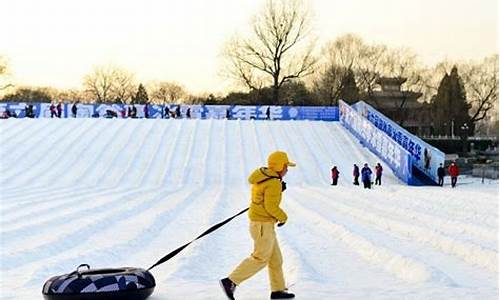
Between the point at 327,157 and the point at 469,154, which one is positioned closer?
the point at 327,157

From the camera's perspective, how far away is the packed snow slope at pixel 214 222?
250 inches

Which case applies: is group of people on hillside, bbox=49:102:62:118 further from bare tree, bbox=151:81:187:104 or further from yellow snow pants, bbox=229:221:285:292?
bare tree, bbox=151:81:187:104

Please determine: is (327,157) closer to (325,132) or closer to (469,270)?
(325,132)

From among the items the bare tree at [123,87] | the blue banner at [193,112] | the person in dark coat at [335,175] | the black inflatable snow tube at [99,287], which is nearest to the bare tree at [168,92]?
the bare tree at [123,87]

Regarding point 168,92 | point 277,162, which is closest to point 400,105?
point 168,92

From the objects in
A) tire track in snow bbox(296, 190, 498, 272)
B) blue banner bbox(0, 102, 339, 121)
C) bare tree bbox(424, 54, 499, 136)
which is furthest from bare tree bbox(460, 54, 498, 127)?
tire track in snow bbox(296, 190, 498, 272)

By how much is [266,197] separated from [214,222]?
647cm

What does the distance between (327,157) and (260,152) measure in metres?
2.85

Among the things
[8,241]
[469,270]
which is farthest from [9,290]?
[469,270]

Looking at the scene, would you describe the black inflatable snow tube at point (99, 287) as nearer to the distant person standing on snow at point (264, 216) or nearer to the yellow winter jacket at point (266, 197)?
the distant person standing on snow at point (264, 216)

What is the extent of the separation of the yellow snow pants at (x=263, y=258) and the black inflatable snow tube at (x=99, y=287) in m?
0.72

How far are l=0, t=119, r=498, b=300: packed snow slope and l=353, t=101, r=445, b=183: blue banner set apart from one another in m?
1.45

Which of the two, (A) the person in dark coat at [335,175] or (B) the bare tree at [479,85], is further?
(B) the bare tree at [479,85]

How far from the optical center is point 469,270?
6.96 meters
